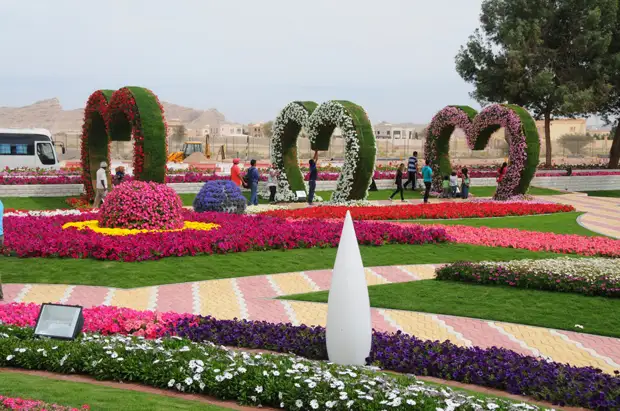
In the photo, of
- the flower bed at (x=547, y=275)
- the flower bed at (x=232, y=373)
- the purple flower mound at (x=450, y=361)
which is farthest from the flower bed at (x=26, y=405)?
the flower bed at (x=547, y=275)

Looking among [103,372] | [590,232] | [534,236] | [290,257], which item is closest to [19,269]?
[290,257]

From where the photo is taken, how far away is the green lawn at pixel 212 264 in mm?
11570

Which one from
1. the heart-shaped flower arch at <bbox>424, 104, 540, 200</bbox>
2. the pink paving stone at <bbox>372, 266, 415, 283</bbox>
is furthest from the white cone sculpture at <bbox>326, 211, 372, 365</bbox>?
the heart-shaped flower arch at <bbox>424, 104, 540, 200</bbox>

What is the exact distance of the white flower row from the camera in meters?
11.2

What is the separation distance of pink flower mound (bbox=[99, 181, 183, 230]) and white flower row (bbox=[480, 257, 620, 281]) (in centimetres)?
699

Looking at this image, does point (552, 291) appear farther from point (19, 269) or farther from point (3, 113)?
point (3, 113)

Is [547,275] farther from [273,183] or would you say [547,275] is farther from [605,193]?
[605,193]

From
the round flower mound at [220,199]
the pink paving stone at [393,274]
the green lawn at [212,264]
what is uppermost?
the round flower mound at [220,199]

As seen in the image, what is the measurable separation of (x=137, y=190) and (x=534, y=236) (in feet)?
29.9

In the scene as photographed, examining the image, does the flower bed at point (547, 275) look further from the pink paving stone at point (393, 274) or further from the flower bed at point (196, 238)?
the flower bed at point (196, 238)

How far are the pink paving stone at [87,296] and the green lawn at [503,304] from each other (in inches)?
111

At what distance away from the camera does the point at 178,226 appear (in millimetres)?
15539

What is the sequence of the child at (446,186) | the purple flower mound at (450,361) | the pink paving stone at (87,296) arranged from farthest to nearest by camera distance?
1. the child at (446,186)
2. the pink paving stone at (87,296)
3. the purple flower mound at (450,361)

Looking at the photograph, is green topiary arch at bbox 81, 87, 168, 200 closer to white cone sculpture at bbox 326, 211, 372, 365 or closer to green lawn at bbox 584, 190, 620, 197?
white cone sculpture at bbox 326, 211, 372, 365
